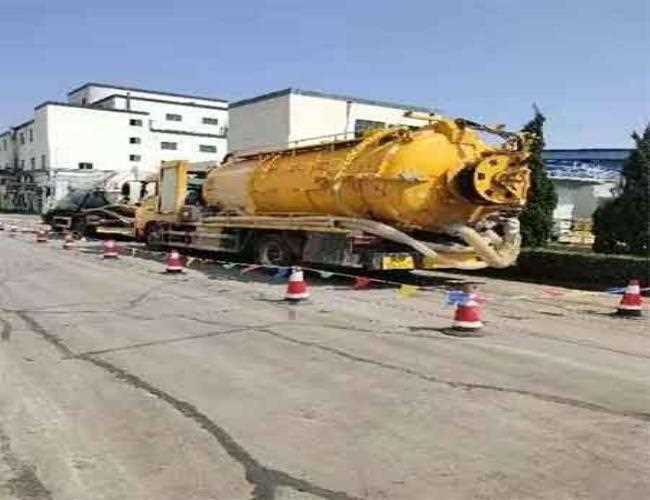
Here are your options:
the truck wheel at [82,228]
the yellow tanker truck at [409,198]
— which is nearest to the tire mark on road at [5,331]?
the yellow tanker truck at [409,198]

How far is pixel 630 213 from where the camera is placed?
20.0m

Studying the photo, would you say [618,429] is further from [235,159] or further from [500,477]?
[235,159]

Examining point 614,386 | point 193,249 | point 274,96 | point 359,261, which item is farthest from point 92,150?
point 614,386

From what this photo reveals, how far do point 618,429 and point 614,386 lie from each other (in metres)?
1.45

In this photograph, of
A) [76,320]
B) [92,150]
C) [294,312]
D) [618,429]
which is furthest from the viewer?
[92,150]

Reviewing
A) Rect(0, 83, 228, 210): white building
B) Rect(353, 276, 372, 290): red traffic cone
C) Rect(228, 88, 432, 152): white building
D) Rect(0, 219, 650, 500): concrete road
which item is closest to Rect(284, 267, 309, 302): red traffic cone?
Rect(0, 219, 650, 500): concrete road

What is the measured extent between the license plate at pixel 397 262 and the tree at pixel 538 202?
6.16 m

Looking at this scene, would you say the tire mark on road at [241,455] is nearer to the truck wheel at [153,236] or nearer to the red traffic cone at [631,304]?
the red traffic cone at [631,304]

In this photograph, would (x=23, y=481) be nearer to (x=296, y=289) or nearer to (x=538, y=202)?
(x=296, y=289)

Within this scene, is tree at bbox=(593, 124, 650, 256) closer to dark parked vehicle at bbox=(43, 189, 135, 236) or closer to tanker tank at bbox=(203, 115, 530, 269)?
tanker tank at bbox=(203, 115, 530, 269)

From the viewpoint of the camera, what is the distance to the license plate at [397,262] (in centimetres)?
1460

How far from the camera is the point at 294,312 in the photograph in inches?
441

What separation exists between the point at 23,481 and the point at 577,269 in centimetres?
1374

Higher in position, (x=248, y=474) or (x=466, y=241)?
(x=466, y=241)
